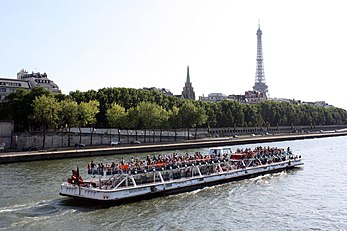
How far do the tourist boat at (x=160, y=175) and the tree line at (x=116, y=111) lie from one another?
4267 cm

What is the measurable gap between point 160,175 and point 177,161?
12.1 feet

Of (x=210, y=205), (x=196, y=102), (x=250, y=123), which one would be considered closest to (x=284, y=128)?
(x=250, y=123)

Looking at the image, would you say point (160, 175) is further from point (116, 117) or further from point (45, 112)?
point (116, 117)

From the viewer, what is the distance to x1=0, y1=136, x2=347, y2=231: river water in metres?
29.5

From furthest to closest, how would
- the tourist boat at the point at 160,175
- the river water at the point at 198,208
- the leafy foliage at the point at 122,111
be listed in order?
the leafy foliage at the point at 122,111 < the tourist boat at the point at 160,175 < the river water at the point at 198,208

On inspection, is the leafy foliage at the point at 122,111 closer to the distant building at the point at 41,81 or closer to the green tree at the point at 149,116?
the green tree at the point at 149,116

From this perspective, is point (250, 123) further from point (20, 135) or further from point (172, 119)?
point (20, 135)

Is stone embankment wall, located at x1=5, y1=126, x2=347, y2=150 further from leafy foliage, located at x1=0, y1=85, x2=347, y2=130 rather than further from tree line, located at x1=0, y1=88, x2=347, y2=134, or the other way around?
leafy foliage, located at x1=0, y1=85, x2=347, y2=130

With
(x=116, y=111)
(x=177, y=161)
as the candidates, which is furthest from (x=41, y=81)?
(x=177, y=161)

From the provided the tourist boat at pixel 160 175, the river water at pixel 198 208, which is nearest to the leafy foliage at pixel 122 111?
the river water at pixel 198 208

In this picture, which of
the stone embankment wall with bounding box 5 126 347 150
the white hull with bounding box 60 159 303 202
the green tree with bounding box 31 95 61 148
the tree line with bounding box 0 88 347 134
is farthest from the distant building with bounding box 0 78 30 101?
the white hull with bounding box 60 159 303 202

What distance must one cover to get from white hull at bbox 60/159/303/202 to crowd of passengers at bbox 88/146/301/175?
140cm

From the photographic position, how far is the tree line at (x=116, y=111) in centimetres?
8512

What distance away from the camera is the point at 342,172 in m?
54.2
